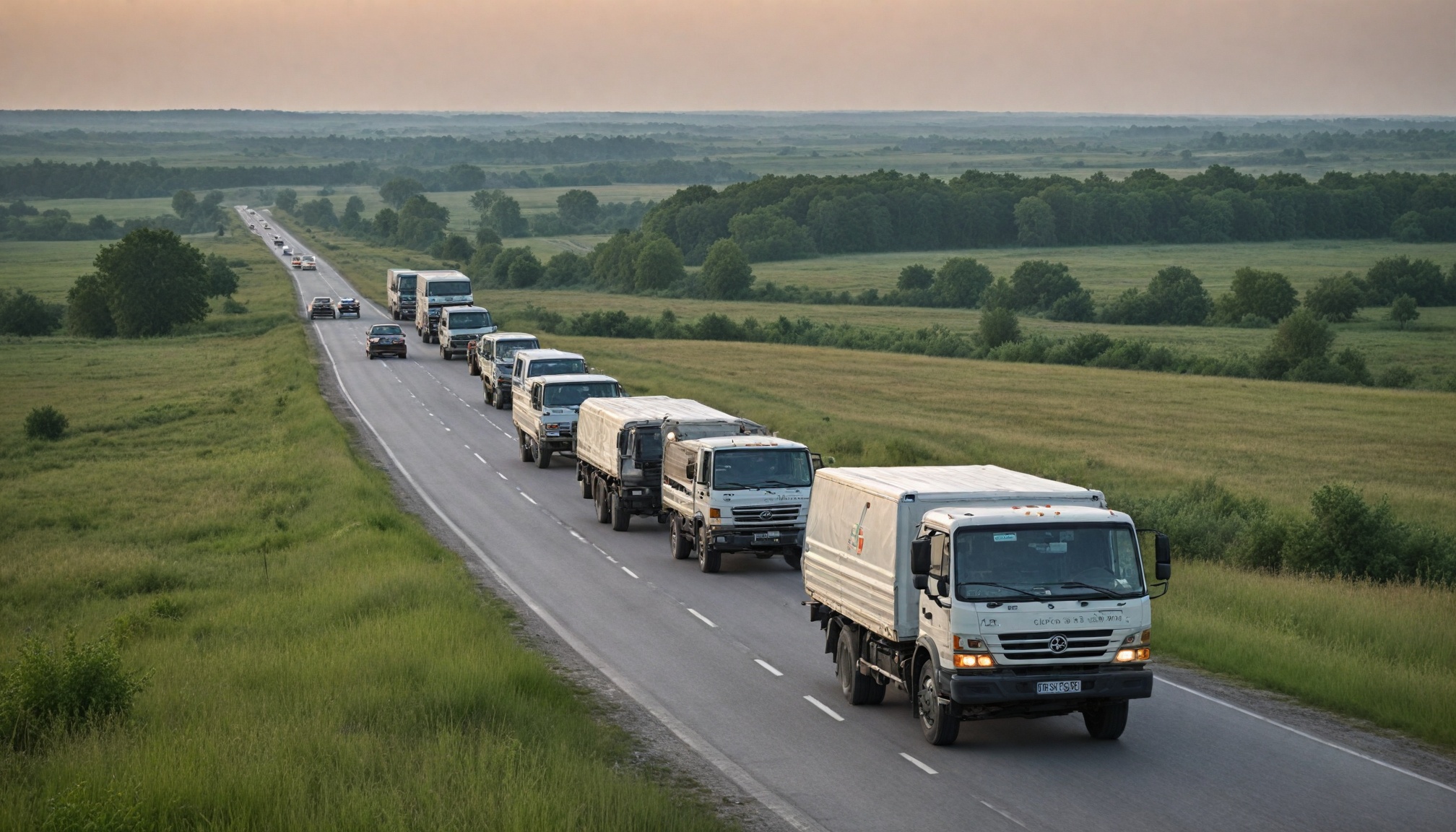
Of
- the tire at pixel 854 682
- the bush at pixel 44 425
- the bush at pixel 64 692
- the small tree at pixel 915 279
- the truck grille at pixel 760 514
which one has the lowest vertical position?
the small tree at pixel 915 279

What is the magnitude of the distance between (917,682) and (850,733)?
3.21 ft

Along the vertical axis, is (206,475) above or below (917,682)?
below

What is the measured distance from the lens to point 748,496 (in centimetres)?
2833

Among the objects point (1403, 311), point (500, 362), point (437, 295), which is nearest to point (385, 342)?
point (437, 295)

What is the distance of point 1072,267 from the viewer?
173 meters

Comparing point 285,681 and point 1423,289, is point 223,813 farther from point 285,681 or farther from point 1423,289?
point 1423,289

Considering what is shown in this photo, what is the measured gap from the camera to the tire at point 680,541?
30266mm

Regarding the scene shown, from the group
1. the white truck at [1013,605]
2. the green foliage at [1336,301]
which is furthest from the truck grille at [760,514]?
the green foliage at [1336,301]

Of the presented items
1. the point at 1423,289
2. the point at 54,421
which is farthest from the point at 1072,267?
the point at 54,421

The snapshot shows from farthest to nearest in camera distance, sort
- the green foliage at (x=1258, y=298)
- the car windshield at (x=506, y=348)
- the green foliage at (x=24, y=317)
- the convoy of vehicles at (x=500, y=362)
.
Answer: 1. the green foliage at (x=1258, y=298)
2. the green foliage at (x=24, y=317)
3. the car windshield at (x=506, y=348)
4. the convoy of vehicles at (x=500, y=362)

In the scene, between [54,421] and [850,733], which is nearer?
[850,733]

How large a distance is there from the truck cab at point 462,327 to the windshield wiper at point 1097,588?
6373 cm

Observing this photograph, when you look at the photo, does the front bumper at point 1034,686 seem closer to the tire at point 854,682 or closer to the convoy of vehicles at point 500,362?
the tire at point 854,682

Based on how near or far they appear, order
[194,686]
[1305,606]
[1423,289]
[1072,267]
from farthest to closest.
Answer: [1072,267] → [1423,289] → [1305,606] → [194,686]
